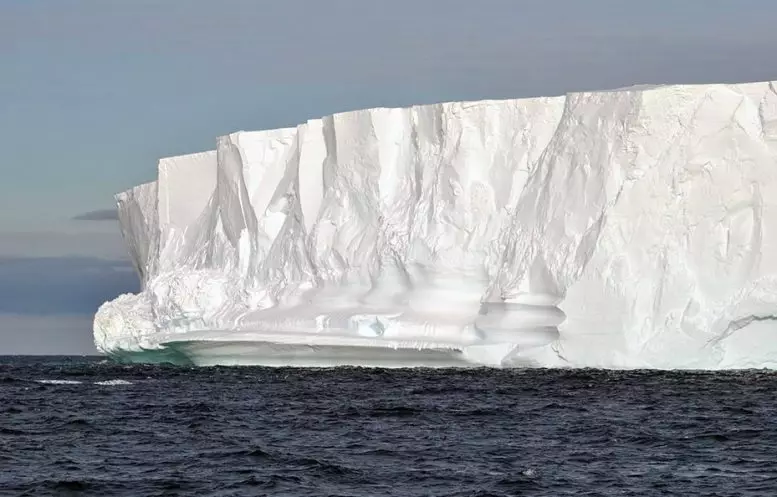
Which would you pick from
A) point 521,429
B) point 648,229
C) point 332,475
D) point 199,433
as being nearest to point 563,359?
point 648,229

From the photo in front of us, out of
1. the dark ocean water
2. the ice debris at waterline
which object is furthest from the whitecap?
the ice debris at waterline

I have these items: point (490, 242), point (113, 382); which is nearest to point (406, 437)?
point (490, 242)

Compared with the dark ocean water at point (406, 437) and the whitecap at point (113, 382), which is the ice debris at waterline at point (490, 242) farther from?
the whitecap at point (113, 382)

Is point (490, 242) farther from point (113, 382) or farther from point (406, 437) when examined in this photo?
point (406, 437)

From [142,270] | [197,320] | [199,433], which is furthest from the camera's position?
[142,270]

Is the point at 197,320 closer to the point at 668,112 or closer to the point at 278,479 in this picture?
the point at 668,112

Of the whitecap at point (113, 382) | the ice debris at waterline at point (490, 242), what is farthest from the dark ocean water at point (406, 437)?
the whitecap at point (113, 382)

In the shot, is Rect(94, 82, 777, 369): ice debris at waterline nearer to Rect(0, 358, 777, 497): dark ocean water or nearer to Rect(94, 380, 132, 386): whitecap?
Rect(0, 358, 777, 497): dark ocean water
